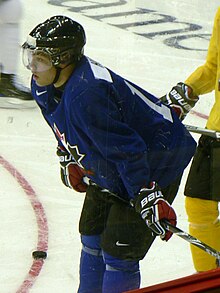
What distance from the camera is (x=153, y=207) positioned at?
1639 millimetres

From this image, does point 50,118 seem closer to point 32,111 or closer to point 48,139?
point 32,111

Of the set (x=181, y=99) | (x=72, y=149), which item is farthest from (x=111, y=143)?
(x=181, y=99)

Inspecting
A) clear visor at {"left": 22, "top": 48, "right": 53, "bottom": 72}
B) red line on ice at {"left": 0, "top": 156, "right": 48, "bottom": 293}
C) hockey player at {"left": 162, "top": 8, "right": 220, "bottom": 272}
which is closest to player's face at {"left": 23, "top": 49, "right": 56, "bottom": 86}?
clear visor at {"left": 22, "top": 48, "right": 53, "bottom": 72}

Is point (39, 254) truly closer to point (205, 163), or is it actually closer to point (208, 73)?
point (205, 163)

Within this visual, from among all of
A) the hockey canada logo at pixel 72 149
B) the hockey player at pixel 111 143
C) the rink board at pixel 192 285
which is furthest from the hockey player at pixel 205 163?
the rink board at pixel 192 285

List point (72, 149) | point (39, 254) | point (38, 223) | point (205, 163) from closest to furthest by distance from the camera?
point (72, 149) → point (205, 163) → point (39, 254) → point (38, 223)

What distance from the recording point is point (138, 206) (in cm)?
164

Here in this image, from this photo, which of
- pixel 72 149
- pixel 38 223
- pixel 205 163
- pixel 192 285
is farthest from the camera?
pixel 38 223

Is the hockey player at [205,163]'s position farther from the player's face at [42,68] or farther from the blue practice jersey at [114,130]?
the player's face at [42,68]

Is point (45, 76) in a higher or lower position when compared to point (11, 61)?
higher

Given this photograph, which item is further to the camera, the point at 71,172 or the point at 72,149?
the point at 71,172

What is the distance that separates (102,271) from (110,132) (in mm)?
308

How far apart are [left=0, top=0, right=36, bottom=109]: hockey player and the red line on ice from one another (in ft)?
0.59

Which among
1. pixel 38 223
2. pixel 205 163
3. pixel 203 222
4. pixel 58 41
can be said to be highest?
pixel 58 41
